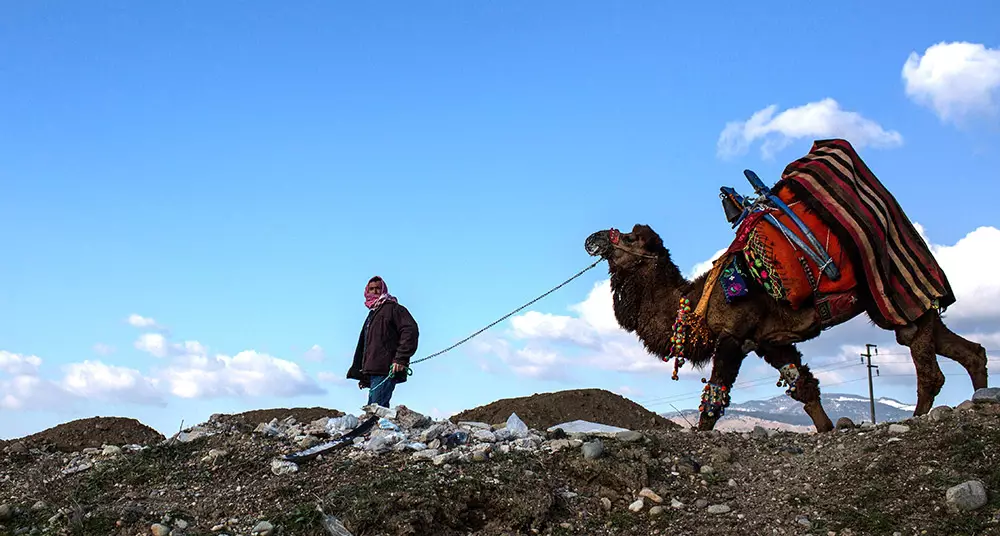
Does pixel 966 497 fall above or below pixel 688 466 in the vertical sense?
A: below

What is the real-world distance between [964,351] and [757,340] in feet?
6.75

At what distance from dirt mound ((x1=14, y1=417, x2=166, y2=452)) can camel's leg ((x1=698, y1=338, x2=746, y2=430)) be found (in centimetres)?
683

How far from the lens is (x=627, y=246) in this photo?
37.0 feet

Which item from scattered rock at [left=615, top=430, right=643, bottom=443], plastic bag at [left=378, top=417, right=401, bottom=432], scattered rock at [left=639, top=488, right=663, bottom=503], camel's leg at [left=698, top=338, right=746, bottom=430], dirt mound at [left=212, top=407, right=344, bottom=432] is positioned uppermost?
dirt mound at [left=212, top=407, right=344, bottom=432]

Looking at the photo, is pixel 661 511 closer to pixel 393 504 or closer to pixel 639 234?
pixel 393 504

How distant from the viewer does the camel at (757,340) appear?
1011 centimetres

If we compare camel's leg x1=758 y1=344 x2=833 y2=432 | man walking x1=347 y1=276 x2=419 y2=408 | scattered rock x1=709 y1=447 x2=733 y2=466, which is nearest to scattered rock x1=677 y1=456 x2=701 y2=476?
scattered rock x1=709 y1=447 x2=733 y2=466

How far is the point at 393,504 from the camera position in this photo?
7246mm

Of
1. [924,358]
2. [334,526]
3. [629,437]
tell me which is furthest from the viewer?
[924,358]

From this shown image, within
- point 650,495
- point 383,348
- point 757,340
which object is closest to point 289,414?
point 383,348

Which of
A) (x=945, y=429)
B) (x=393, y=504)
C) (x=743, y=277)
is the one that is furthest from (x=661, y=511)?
(x=743, y=277)

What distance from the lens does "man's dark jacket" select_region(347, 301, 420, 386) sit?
11.5 m

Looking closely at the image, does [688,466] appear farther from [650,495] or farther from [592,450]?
[592,450]

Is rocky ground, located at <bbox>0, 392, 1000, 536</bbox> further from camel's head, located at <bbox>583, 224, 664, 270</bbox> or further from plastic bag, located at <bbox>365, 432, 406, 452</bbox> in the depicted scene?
camel's head, located at <bbox>583, 224, 664, 270</bbox>
